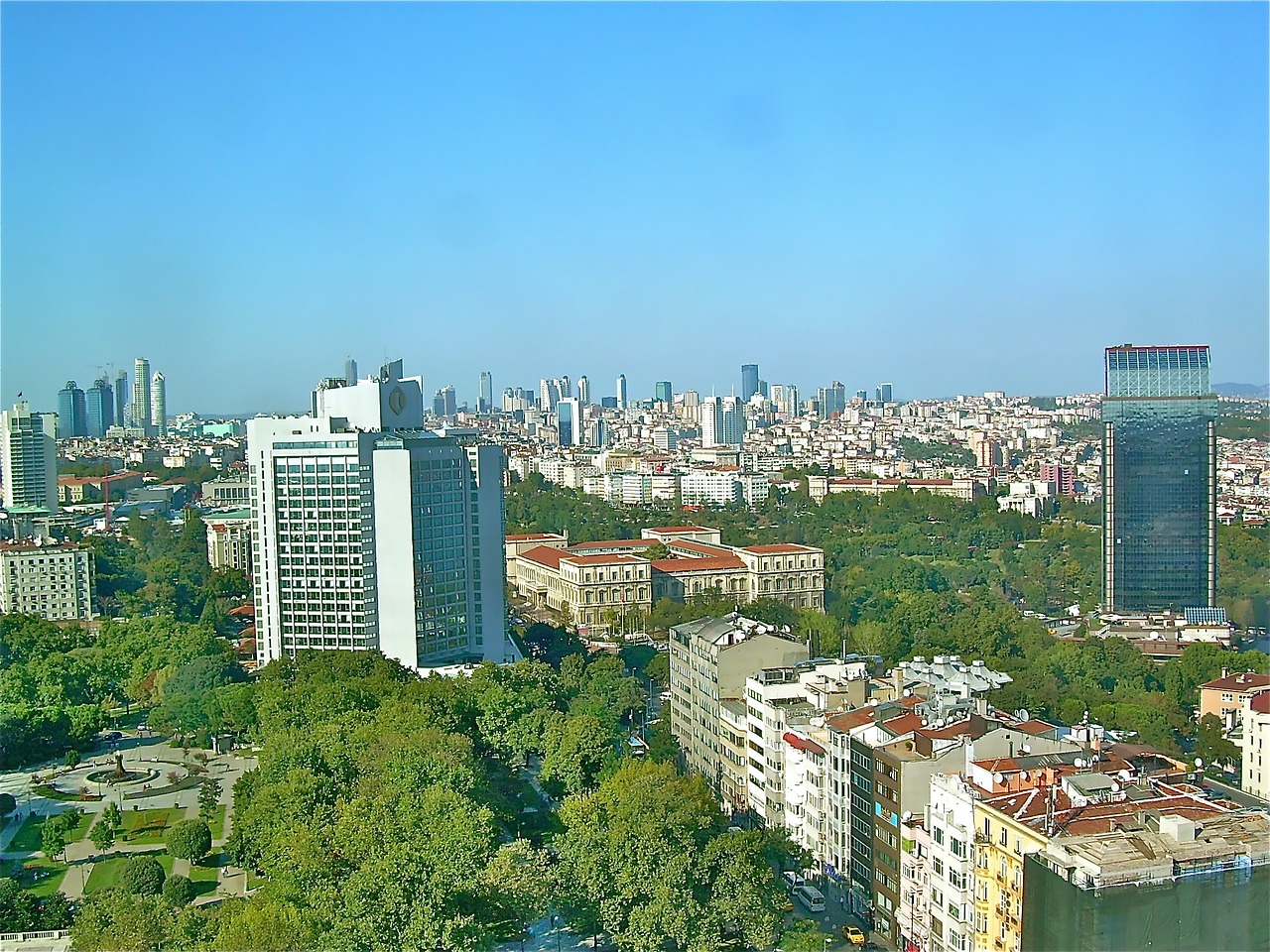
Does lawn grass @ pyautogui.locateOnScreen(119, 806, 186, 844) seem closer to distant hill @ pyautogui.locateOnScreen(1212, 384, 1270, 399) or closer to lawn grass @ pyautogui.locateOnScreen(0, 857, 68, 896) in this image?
lawn grass @ pyautogui.locateOnScreen(0, 857, 68, 896)

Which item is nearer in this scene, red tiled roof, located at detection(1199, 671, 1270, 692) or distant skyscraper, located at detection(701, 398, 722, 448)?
red tiled roof, located at detection(1199, 671, 1270, 692)

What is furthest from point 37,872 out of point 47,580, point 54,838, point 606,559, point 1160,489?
point 1160,489

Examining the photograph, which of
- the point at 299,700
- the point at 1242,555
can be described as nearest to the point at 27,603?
the point at 299,700

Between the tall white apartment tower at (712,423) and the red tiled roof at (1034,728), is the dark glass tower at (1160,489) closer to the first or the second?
the red tiled roof at (1034,728)

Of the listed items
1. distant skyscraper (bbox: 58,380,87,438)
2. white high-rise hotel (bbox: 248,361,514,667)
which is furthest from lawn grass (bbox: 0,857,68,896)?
distant skyscraper (bbox: 58,380,87,438)

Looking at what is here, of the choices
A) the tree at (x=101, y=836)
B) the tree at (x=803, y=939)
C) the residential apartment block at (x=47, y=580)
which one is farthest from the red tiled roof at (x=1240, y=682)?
the residential apartment block at (x=47, y=580)

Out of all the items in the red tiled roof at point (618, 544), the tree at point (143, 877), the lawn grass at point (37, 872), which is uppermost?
the red tiled roof at point (618, 544)

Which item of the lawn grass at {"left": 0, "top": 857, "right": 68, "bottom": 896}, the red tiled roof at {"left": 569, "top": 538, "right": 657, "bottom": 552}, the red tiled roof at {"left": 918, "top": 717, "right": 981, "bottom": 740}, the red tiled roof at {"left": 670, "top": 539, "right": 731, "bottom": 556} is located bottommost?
the lawn grass at {"left": 0, "top": 857, "right": 68, "bottom": 896}
